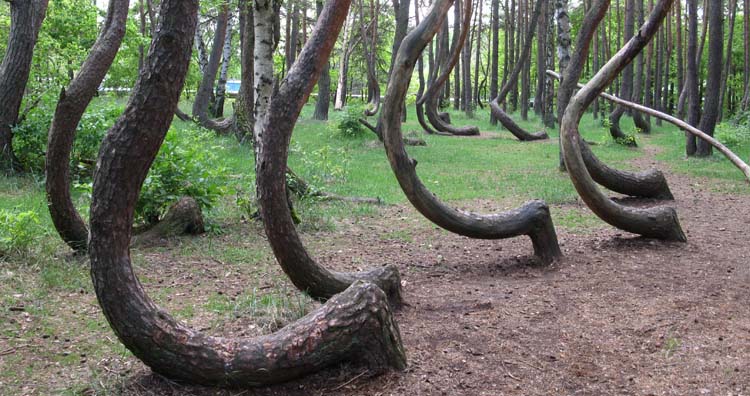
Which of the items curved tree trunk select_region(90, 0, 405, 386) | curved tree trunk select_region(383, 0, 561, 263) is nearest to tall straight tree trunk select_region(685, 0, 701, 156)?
curved tree trunk select_region(383, 0, 561, 263)

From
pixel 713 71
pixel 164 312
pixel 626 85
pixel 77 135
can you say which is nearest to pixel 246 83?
pixel 77 135

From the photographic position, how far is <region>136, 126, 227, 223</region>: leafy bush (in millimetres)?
6969

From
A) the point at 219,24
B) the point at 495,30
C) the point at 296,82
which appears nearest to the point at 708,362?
the point at 296,82

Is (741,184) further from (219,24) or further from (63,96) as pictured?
(219,24)

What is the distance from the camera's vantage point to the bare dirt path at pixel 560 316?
3.96 m

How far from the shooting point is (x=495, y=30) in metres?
28.3

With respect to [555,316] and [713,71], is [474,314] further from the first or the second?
[713,71]

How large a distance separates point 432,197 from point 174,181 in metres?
2.81

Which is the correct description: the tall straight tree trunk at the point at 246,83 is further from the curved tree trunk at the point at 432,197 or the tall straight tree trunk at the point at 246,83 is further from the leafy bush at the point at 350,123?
the curved tree trunk at the point at 432,197

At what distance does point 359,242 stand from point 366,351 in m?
3.58

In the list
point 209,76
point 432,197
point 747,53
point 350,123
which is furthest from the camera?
point 747,53

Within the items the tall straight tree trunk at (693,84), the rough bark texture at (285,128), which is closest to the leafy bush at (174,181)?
the rough bark texture at (285,128)

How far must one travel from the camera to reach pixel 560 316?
515 centimetres

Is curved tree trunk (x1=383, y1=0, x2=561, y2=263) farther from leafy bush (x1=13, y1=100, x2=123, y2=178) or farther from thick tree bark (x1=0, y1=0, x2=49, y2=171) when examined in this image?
thick tree bark (x1=0, y1=0, x2=49, y2=171)
